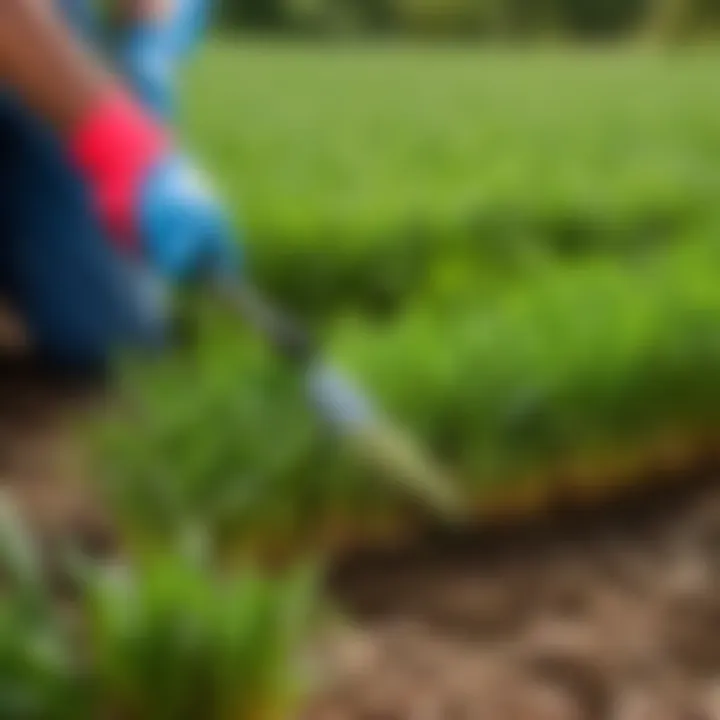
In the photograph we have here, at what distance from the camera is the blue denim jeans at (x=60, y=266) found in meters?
1.44

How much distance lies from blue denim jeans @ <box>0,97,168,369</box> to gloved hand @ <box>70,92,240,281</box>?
1.43ft

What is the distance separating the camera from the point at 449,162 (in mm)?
2115

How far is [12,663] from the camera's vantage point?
24.3 inches

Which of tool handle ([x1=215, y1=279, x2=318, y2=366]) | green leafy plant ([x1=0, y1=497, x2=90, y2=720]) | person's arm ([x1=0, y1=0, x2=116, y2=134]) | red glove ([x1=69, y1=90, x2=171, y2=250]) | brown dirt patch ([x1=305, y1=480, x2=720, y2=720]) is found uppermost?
person's arm ([x1=0, y1=0, x2=116, y2=134])

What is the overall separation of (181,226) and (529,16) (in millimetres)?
2360

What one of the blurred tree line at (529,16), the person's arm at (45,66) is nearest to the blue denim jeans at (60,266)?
the person's arm at (45,66)

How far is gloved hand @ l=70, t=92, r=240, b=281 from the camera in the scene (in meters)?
0.96

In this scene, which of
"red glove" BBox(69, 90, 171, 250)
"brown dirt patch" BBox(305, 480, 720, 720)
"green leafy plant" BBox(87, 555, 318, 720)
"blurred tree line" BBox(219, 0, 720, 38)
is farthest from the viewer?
"blurred tree line" BBox(219, 0, 720, 38)

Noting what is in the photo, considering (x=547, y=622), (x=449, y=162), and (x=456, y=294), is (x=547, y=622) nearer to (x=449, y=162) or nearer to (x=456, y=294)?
(x=456, y=294)

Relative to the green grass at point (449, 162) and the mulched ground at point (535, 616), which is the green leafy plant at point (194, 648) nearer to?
the mulched ground at point (535, 616)

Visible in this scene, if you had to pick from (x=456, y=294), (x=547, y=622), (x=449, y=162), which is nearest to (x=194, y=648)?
(x=547, y=622)

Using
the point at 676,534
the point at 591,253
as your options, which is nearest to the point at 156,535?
the point at 676,534

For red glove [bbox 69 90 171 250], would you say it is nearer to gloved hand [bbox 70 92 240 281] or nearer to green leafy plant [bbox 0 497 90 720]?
gloved hand [bbox 70 92 240 281]

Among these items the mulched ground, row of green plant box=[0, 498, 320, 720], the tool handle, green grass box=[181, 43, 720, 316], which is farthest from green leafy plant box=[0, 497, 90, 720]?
green grass box=[181, 43, 720, 316]
